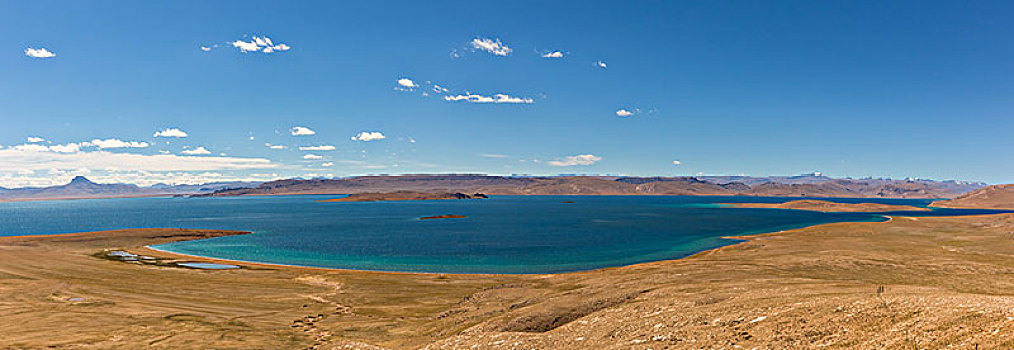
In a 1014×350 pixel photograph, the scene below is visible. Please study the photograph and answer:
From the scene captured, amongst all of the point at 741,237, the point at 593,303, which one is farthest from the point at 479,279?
the point at 741,237

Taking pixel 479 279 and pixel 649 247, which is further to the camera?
pixel 649 247

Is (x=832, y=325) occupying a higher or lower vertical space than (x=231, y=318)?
higher

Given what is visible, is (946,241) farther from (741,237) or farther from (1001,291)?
(1001,291)

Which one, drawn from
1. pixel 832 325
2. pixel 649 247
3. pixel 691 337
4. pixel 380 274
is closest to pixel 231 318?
pixel 380 274

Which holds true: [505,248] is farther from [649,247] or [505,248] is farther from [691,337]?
[691,337]

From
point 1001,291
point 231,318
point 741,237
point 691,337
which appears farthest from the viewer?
point 741,237

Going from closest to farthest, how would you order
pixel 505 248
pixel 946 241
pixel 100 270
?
pixel 100 270 → pixel 946 241 → pixel 505 248
